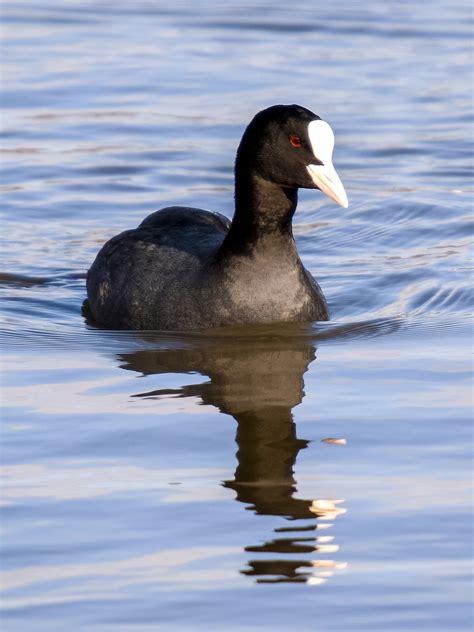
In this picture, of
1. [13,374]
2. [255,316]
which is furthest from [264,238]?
[13,374]

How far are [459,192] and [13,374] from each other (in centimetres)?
473

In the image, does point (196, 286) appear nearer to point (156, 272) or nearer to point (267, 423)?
point (156, 272)

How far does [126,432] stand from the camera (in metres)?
5.57

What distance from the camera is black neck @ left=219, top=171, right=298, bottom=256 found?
706 centimetres

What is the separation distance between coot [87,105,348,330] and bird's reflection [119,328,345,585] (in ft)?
0.54

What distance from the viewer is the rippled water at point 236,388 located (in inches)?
170

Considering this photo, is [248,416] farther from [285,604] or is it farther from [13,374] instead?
[285,604]

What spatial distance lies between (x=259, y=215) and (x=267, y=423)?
1.63 m

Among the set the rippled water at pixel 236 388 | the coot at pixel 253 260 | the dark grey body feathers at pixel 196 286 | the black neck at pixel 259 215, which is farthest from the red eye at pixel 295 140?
the rippled water at pixel 236 388

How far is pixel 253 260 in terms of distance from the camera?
7129mm

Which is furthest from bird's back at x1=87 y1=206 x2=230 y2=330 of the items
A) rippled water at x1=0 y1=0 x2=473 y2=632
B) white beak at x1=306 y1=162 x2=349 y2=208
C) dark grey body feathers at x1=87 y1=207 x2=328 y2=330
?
white beak at x1=306 y1=162 x2=349 y2=208

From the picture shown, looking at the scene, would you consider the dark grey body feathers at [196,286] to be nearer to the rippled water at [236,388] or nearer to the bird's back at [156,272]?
the bird's back at [156,272]

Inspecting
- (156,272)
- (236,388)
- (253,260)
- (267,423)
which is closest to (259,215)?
(253,260)

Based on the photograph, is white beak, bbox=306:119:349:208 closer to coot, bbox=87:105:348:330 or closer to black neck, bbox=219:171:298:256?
coot, bbox=87:105:348:330
